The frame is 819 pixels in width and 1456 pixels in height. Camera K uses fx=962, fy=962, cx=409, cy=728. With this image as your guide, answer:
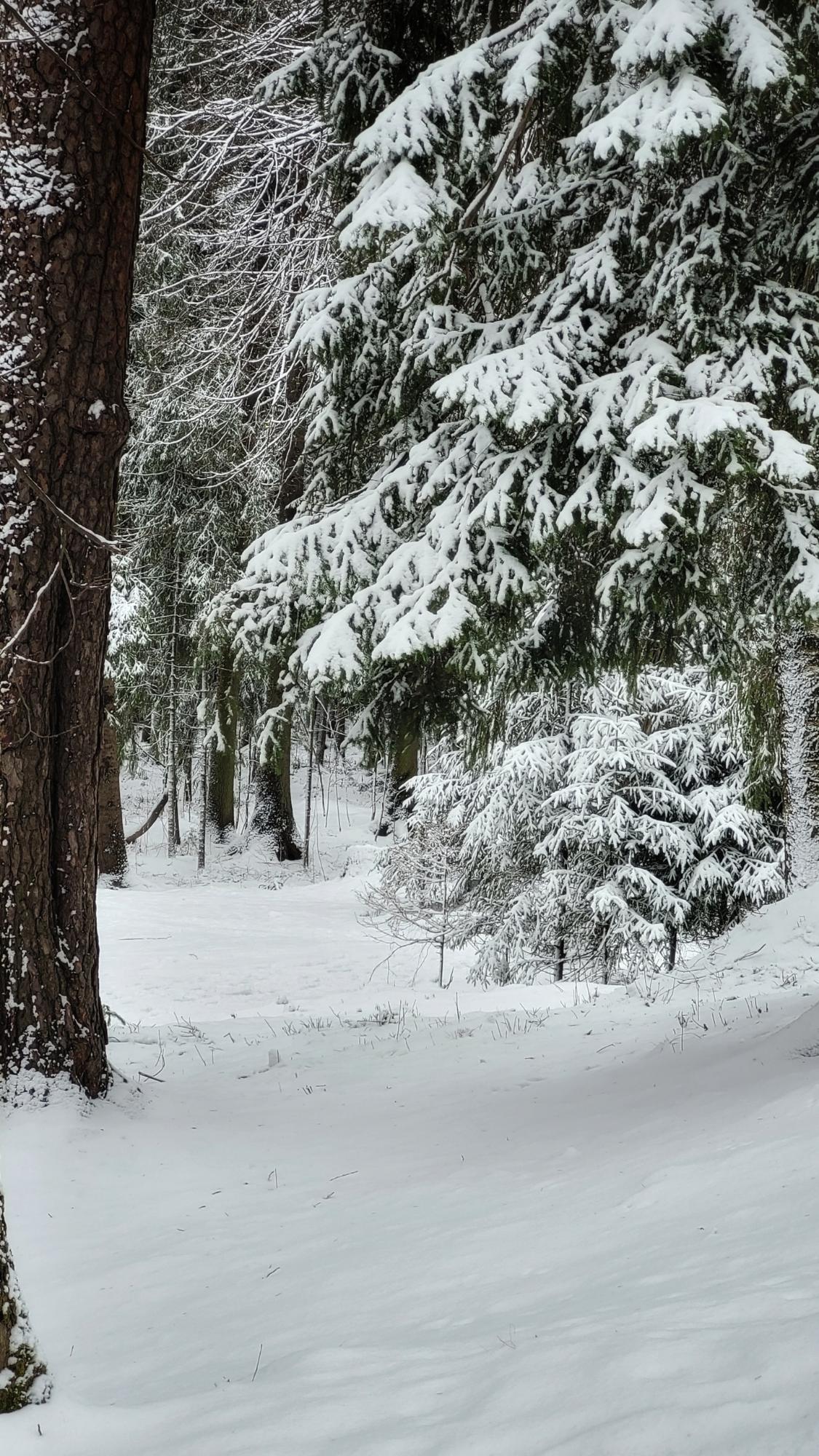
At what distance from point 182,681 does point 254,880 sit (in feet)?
13.7

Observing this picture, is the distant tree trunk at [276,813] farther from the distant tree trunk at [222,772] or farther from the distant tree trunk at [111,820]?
the distant tree trunk at [111,820]

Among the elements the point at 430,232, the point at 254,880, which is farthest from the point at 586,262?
the point at 254,880

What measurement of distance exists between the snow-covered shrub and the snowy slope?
3839 mm

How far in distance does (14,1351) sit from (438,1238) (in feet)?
4.59

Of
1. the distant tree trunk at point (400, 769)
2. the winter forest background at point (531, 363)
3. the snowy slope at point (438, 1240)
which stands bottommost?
the snowy slope at point (438, 1240)

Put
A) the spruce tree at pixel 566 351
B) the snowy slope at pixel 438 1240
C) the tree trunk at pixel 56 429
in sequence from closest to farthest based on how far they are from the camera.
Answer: the snowy slope at pixel 438 1240 → the spruce tree at pixel 566 351 → the tree trunk at pixel 56 429

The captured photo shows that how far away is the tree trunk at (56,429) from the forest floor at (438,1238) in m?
0.68

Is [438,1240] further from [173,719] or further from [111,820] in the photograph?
[173,719]

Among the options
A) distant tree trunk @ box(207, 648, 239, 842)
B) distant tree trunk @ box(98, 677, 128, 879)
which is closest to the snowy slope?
distant tree trunk @ box(98, 677, 128, 879)

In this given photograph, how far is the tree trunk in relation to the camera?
13.7 ft

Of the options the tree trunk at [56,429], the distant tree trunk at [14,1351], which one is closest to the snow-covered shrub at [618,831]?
the tree trunk at [56,429]

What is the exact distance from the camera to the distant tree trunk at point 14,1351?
211 cm

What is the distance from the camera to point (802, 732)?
8.65 meters

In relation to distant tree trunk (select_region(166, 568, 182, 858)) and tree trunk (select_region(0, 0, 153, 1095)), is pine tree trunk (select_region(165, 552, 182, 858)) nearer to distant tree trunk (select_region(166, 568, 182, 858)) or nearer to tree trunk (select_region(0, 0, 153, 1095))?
distant tree trunk (select_region(166, 568, 182, 858))
